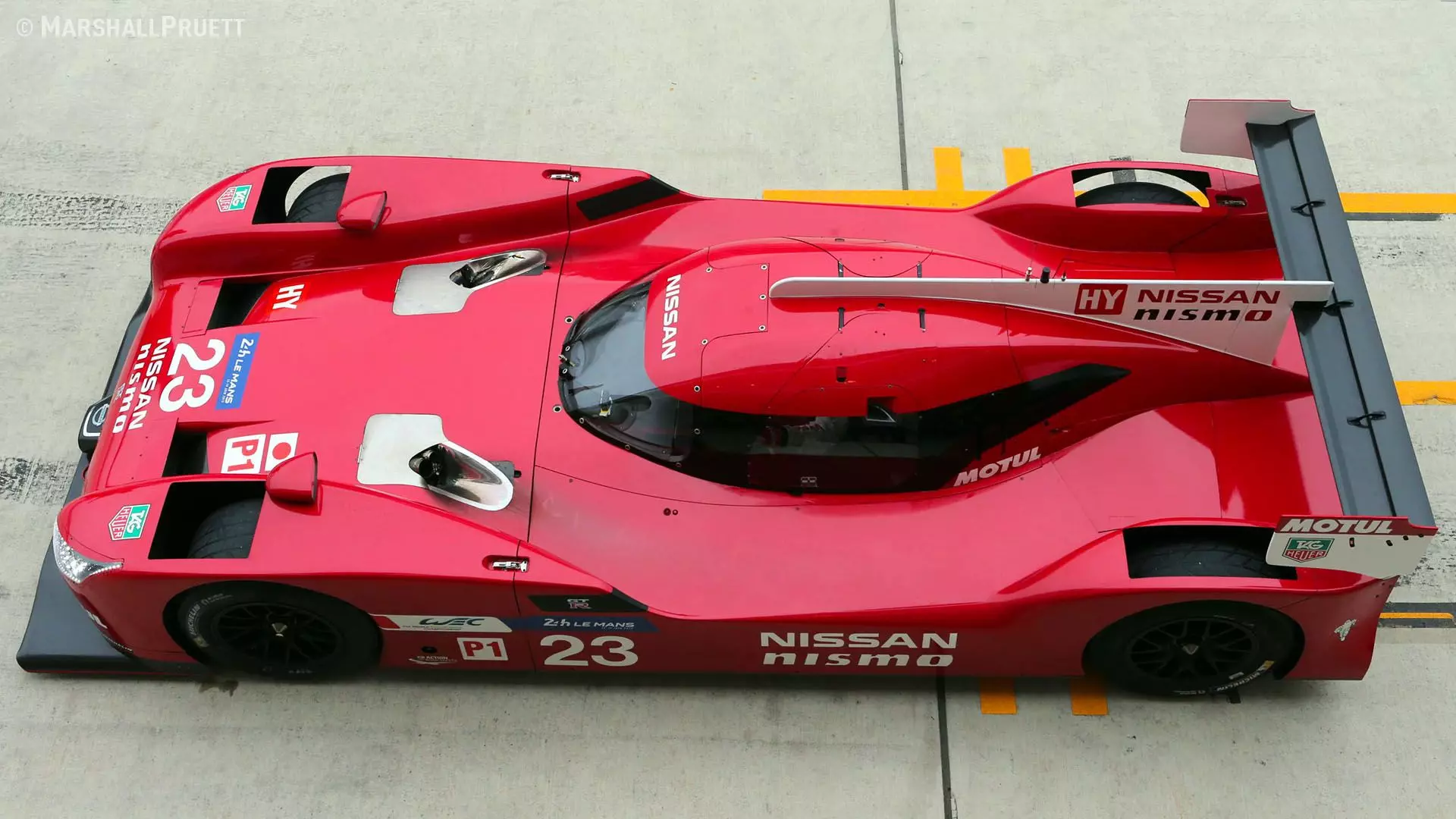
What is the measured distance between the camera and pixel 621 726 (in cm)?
548

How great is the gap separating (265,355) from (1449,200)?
654 centimetres

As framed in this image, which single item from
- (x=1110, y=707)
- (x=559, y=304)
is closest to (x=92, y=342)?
(x=559, y=304)

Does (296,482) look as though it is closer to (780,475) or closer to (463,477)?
(463,477)

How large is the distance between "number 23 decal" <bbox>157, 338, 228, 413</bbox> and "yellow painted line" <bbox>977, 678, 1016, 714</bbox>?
361cm

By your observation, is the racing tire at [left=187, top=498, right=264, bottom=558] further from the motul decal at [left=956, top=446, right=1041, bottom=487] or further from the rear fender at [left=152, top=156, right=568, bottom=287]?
the motul decal at [left=956, top=446, right=1041, bottom=487]

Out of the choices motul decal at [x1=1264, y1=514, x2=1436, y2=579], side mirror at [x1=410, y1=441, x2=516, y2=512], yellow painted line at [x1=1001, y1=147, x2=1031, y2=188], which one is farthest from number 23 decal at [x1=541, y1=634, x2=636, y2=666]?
yellow painted line at [x1=1001, y1=147, x2=1031, y2=188]

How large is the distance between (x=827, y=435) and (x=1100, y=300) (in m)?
1.23

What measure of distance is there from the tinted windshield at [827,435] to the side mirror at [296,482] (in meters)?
1.13

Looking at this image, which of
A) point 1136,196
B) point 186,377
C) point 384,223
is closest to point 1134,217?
point 1136,196

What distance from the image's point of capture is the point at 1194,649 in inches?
204

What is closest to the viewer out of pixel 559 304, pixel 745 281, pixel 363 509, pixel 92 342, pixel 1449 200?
pixel 363 509

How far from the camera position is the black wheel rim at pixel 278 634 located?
16.8ft

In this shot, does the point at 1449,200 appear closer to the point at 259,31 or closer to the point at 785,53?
the point at 785,53

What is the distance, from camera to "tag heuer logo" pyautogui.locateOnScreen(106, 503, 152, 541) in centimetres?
485
